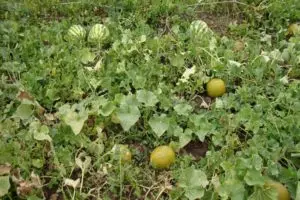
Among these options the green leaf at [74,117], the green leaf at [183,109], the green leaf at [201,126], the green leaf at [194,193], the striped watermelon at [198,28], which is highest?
the striped watermelon at [198,28]

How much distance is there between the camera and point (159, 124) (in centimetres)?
345

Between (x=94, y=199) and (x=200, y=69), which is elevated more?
(x=200, y=69)

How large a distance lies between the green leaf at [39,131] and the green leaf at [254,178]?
4.29 feet

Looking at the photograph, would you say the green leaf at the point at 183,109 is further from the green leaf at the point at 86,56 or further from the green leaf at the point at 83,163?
the green leaf at the point at 86,56

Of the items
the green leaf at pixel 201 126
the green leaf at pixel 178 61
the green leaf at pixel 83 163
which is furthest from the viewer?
the green leaf at pixel 178 61

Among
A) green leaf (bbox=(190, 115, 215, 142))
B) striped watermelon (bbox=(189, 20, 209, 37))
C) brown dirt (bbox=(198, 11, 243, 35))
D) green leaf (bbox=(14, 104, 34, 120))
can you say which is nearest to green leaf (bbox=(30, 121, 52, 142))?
green leaf (bbox=(14, 104, 34, 120))

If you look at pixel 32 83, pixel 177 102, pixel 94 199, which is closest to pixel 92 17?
pixel 32 83

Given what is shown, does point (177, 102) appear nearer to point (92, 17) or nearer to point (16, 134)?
point (16, 134)

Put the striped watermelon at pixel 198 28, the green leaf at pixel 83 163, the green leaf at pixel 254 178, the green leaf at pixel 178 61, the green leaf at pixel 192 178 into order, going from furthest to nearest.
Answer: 1. the striped watermelon at pixel 198 28
2. the green leaf at pixel 178 61
3. the green leaf at pixel 83 163
4. the green leaf at pixel 192 178
5. the green leaf at pixel 254 178

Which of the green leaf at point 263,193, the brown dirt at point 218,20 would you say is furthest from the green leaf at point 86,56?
the green leaf at point 263,193

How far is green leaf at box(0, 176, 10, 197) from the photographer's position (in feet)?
9.75

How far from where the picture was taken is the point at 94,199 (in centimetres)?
313

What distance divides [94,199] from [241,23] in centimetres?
260

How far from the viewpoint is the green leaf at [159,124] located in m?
3.41
